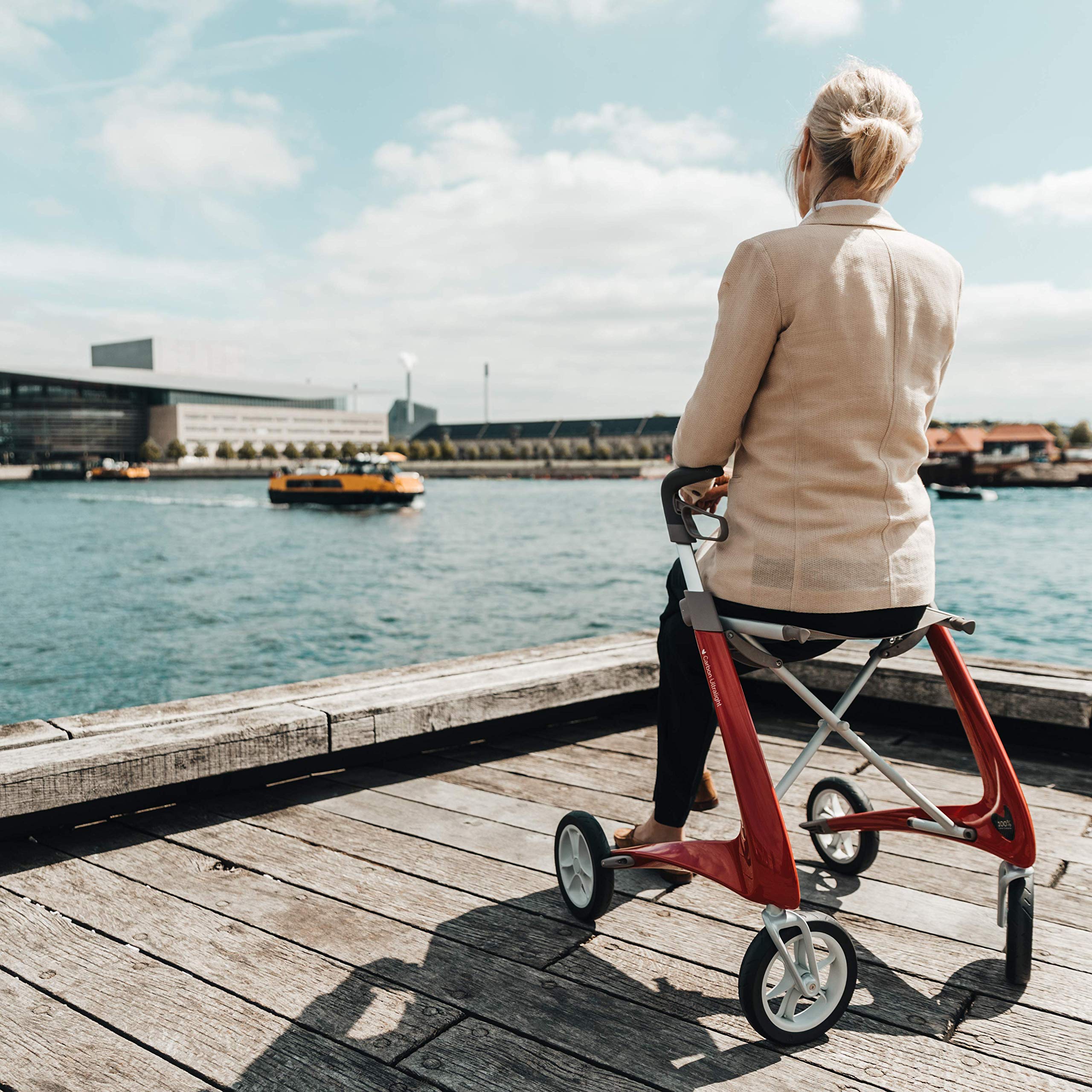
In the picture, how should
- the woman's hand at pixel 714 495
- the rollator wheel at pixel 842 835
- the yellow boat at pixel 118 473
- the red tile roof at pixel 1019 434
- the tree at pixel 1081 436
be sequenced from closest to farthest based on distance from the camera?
the woman's hand at pixel 714 495 → the rollator wheel at pixel 842 835 → the yellow boat at pixel 118 473 → the red tile roof at pixel 1019 434 → the tree at pixel 1081 436

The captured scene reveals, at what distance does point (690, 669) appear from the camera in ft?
6.04

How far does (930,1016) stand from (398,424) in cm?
18588

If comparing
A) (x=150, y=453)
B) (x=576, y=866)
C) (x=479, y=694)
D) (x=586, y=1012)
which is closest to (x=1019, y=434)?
(x=150, y=453)

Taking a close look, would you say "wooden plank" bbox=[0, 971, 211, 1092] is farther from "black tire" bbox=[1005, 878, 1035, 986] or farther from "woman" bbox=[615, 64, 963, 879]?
"black tire" bbox=[1005, 878, 1035, 986]

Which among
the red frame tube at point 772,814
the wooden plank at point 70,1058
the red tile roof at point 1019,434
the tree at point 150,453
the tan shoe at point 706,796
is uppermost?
the red tile roof at point 1019,434

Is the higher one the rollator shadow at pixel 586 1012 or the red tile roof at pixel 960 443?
the red tile roof at pixel 960 443

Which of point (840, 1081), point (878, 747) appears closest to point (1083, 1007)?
point (840, 1081)

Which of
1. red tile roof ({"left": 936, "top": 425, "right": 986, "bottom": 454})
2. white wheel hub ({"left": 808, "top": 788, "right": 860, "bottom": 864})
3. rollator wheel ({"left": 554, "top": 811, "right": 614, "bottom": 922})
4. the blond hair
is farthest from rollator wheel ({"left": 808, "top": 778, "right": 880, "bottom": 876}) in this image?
red tile roof ({"left": 936, "top": 425, "right": 986, "bottom": 454})

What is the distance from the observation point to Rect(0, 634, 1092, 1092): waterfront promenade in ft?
5.00

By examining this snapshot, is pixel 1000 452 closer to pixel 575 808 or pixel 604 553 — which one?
pixel 604 553

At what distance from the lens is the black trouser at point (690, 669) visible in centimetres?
165

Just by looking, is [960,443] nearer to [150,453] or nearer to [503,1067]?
[150,453]

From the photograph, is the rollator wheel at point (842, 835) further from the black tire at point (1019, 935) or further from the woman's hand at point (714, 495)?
the woman's hand at point (714, 495)

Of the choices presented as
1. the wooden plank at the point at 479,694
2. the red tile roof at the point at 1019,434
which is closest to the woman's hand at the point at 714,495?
the wooden plank at the point at 479,694
